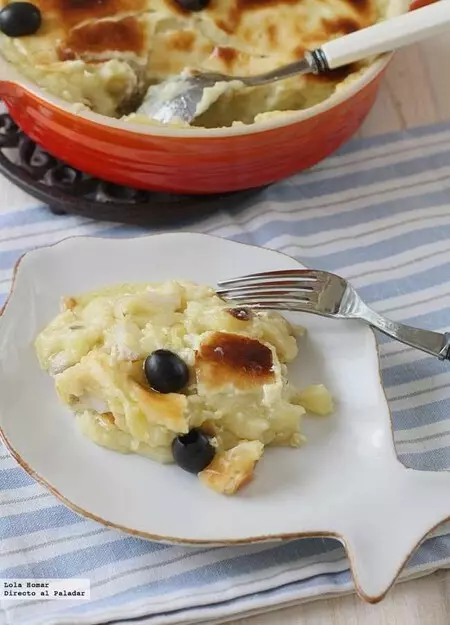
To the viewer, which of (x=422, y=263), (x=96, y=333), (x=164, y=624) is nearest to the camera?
(x=164, y=624)

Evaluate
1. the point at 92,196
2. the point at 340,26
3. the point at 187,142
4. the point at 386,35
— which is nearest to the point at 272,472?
the point at 187,142

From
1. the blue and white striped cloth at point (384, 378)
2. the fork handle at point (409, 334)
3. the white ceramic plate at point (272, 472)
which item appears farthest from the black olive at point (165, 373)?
the fork handle at point (409, 334)

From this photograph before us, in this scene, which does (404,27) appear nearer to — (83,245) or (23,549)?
(83,245)

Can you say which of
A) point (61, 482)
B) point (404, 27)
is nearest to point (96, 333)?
point (61, 482)

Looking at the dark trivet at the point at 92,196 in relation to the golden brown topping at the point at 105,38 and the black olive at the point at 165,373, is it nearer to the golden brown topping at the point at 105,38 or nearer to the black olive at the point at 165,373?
the golden brown topping at the point at 105,38

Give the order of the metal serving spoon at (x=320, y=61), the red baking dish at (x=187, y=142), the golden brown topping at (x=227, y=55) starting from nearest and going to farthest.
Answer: the red baking dish at (x=187, y=142)
the metal serving spoon at (x=320, y=61)
the golden brown topping at (x=227, y=55)

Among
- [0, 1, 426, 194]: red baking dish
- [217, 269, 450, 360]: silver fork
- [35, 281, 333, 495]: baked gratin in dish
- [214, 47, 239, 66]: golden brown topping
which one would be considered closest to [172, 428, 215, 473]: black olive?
[35, 281, 333, 495]: baked gratin in dish
